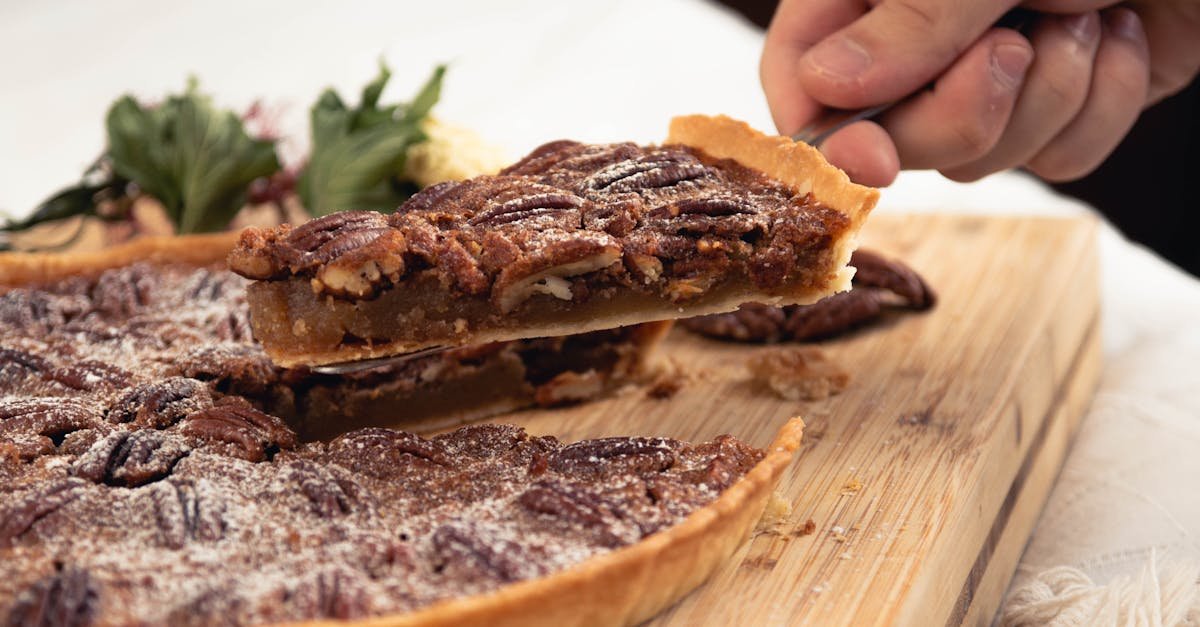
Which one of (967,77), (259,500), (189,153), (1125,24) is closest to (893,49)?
(967,77)

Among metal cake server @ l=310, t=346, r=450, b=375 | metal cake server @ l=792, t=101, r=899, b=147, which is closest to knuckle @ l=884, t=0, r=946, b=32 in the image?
metal cake server @ l=792, t=101, r=899, b=147

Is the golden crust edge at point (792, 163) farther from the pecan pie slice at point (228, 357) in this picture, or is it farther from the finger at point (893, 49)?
the pecan pie slice at point (228, 357)

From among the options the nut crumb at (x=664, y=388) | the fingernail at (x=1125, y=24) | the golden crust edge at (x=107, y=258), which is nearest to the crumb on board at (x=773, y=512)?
the nut crumb at (x=664, y=388)

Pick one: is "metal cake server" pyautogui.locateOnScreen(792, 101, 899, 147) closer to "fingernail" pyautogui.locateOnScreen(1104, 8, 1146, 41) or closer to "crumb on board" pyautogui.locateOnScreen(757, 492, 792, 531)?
"fingernail" pyautogui.locateOnScreen(1104, 8, 1146, 41)

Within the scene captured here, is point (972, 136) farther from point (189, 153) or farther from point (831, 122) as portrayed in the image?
point (189, 153)

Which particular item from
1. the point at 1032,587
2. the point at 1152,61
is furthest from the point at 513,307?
the point at 1152,61

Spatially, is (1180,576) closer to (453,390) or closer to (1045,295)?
(1045,295)
